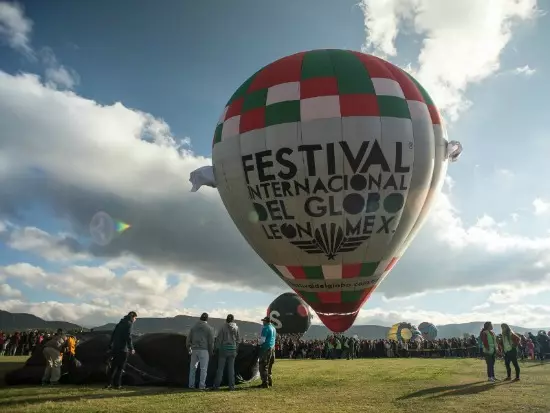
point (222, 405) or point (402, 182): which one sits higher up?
point (402, 182)

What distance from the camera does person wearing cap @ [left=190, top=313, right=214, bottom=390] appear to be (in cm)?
984

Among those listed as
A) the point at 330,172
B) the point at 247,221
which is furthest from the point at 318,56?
the point at 247,221

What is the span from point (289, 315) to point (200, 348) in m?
30.2

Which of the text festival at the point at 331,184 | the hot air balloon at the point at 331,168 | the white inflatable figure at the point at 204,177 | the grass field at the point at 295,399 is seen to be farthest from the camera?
the white inflatable figure at the point at 204,177

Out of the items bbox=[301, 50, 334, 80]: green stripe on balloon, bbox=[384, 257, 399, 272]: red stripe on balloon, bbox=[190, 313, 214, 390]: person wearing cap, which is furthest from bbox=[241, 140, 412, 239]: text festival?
bbox=[190, 313, 214, 390]: person wearing cap

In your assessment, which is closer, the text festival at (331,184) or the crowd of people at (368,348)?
the text festival at (331,184)

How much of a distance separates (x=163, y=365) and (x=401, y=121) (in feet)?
35.0

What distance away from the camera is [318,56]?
17078mm

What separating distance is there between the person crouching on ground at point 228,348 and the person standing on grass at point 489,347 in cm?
725

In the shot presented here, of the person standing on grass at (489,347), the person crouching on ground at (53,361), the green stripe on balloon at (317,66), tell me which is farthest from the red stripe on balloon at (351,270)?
the person crouching on ground at (53,361)

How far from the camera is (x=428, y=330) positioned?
7175 centimetres

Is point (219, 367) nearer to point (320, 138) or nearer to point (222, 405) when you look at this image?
point (222, 405)

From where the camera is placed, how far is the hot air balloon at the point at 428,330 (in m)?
70.4

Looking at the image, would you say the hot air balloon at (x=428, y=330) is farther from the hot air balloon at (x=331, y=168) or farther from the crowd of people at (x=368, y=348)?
the hot air balloon at (x=331, y=168)
